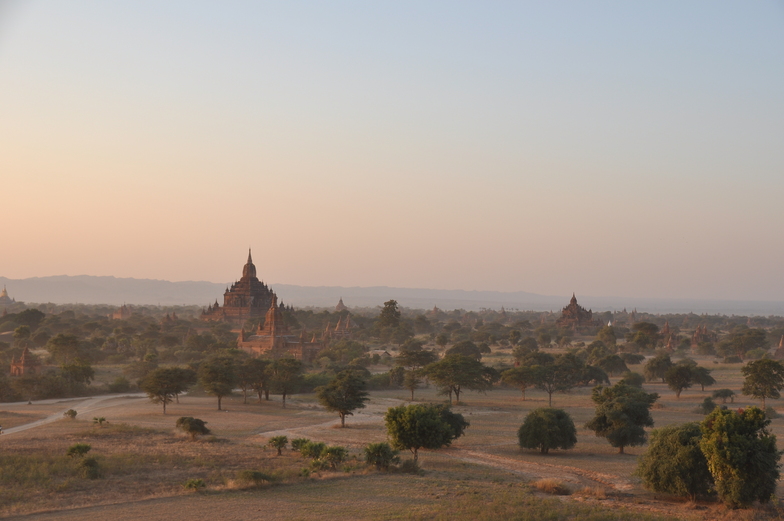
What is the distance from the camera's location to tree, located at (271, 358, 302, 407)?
51.3 m

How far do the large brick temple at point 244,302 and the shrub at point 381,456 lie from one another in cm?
9656

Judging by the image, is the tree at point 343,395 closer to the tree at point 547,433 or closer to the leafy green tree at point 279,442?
the leafy green tree at point 279,442

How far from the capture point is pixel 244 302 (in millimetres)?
126375

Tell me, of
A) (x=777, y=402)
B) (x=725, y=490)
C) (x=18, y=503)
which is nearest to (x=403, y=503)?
(x=725, y=490)

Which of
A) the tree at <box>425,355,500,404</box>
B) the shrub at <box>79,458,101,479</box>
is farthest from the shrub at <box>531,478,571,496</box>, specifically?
the tree at <box>425,355,500,404</box>

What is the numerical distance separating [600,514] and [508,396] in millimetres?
36487

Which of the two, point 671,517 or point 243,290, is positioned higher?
point 243,290

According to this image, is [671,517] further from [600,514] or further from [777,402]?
[777,402]

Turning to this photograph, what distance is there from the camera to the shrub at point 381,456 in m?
29.5

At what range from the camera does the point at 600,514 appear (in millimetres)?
22422

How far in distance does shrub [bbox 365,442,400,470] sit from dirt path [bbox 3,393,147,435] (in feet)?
66.4

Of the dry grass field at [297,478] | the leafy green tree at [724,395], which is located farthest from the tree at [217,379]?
the leafy green tree at [724,395]

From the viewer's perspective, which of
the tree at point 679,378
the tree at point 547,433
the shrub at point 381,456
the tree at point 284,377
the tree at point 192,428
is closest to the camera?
the shrub at point 381,456

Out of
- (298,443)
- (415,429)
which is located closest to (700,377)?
(415,429)
